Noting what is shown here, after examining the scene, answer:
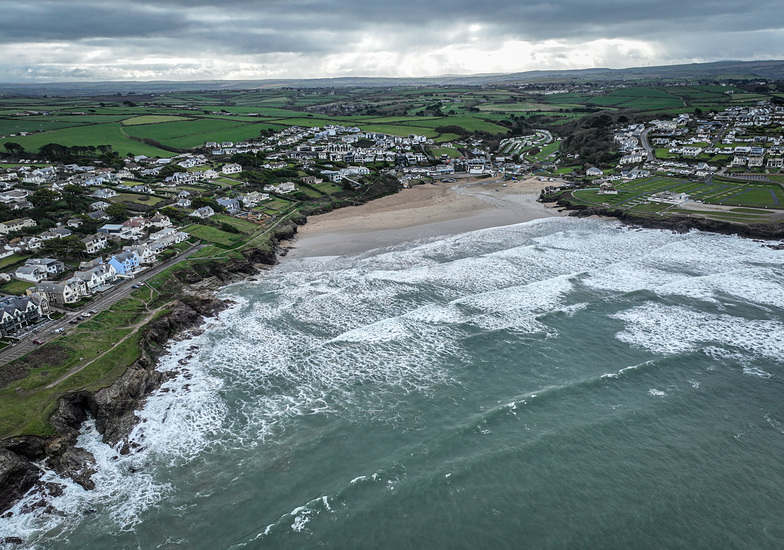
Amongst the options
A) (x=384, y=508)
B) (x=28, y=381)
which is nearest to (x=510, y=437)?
(x=384, y=508)

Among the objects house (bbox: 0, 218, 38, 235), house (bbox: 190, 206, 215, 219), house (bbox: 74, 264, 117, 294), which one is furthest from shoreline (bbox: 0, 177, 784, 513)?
house (bbox: 0, 218, 38, 235)

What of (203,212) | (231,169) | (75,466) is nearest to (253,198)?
(203,212)

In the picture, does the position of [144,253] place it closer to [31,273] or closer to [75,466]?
[31,273]

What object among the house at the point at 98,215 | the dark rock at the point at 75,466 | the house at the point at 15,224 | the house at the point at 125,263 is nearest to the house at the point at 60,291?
the house at the point at 125,263

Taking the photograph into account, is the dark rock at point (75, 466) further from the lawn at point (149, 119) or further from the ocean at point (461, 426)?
the lawn at point (149, 119)

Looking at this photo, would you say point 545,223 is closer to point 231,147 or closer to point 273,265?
point 273,265

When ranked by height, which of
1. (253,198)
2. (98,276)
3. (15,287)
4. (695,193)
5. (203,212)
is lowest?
(15,287)
